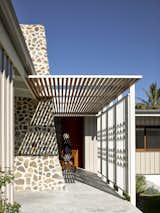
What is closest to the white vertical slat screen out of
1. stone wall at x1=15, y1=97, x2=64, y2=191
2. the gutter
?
stone wall at x1=15, y1=97, x2=64, y2=191

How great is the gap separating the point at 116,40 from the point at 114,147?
1858 cm

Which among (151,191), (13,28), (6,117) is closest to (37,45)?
(151,191)

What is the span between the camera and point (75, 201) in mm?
8875

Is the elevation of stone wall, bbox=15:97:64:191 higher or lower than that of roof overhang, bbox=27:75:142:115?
lower

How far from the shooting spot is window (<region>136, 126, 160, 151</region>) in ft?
54.3

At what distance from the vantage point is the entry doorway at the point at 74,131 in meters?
17.8

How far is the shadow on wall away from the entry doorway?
21.8 feet

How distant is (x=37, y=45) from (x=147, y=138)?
642 cm

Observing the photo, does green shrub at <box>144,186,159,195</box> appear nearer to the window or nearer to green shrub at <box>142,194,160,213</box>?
green shrub at <box>142,194,160,213</box>

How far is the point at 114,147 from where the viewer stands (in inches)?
424

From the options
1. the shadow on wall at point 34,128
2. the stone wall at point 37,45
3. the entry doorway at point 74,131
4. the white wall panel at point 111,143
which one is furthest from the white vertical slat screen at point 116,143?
the entry doorway at point 74,131

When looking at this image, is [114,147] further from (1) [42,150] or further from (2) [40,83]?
(2) [40,83]

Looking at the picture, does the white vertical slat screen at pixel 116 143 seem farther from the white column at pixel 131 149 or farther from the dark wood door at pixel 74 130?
the dark wood door at pixel 74 130

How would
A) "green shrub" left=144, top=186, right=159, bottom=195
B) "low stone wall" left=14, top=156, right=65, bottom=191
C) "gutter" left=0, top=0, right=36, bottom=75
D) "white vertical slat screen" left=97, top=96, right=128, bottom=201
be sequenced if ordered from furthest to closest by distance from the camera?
"green shrub" left=144, top=186, right=159, bottom=195
"low stone wall" left=14, top=156, right=65, bottom=191
"white vertical slat screen" left=97, top=96, right=128, bottom=201
"gutter" left=0, top=0, right=36, bottom=75
